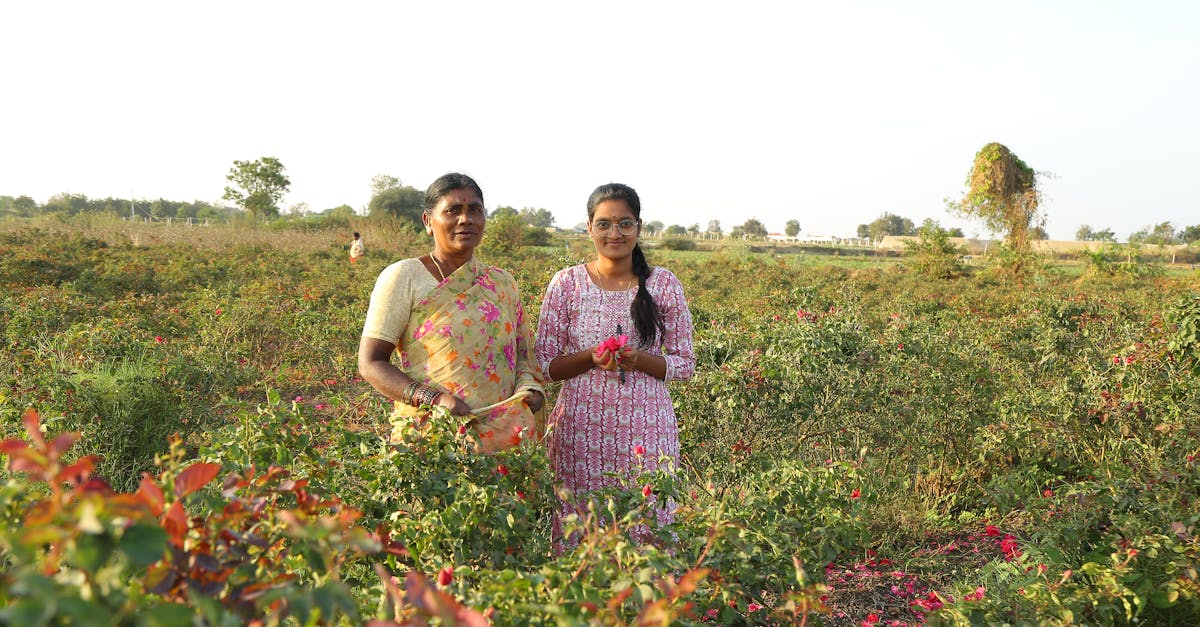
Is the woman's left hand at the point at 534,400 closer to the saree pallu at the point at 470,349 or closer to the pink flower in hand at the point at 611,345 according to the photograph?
the saree pallu at the point at 470,349

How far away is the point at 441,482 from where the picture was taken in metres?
1.49

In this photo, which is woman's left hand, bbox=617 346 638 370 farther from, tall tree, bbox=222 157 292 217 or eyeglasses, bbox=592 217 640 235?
tall tree, bbox=222 157 292 217

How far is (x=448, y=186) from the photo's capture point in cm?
206

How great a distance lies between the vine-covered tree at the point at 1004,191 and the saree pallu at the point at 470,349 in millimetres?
20985

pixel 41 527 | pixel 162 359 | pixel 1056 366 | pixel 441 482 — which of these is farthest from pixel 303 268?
pixel 41 527

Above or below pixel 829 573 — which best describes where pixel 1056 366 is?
above

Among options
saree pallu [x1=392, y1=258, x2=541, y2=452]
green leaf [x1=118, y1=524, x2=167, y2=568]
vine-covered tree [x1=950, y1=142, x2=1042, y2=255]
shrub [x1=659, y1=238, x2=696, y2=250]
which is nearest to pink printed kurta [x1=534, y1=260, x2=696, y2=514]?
saree pallu [x1=392, y1=258, x2=541, y2=452]

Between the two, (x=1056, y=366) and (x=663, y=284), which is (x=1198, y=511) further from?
(x=1056, y=366)

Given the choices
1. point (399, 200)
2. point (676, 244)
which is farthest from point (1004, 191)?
point (399, 200)

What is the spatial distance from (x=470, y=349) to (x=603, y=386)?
1.50 feet

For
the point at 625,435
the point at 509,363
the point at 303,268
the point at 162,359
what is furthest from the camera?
the point at 303,268

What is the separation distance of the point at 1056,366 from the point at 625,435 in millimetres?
3654

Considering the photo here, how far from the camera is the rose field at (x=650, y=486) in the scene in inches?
29.4

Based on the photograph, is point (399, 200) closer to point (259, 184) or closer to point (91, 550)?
point (259, 184)
